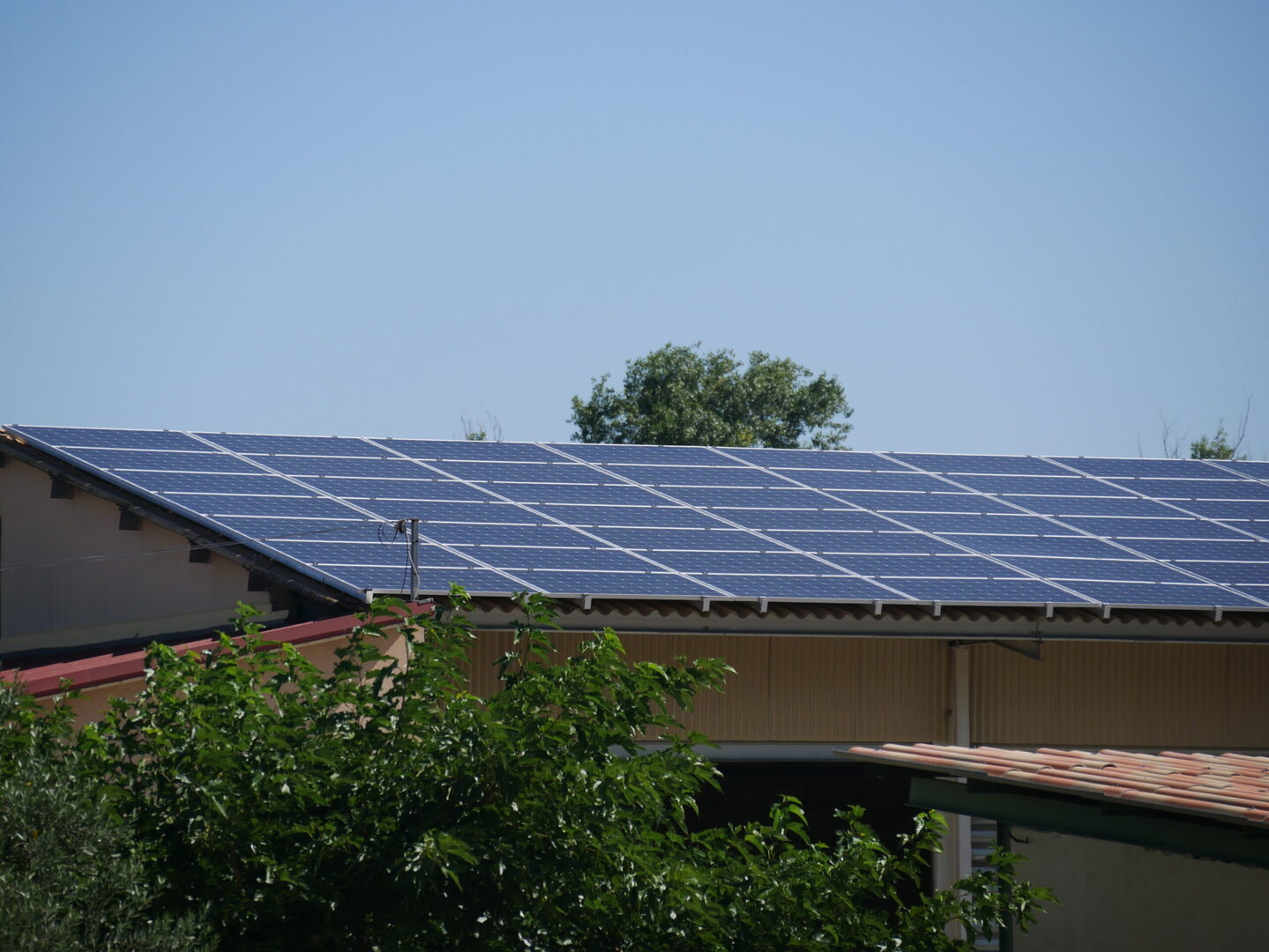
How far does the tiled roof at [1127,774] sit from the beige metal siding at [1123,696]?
10.9 ft

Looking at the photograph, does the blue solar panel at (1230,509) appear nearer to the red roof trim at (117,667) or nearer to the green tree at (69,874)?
the red roof trim at (117,667)

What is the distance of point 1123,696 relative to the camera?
14.3 m

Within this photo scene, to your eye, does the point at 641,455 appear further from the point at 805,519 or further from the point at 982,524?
the point at 982,524

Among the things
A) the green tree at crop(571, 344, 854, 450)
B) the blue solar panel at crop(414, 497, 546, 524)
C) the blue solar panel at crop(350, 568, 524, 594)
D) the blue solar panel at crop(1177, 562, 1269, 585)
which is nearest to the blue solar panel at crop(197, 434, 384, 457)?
the blue solar panel at crop(414, 497, 546, 524)

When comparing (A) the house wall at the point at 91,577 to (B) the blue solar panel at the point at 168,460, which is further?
(B) the blue solar panel at the point at 168,460

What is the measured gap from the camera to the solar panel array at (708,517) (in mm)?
12516

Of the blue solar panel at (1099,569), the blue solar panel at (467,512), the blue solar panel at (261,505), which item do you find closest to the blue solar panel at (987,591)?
the blue solar panel at (1099,569)

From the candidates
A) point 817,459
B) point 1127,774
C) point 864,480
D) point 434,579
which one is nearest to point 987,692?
point 864,480

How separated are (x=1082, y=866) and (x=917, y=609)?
3130 mm

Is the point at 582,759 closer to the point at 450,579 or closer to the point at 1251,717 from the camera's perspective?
the point at 450,579

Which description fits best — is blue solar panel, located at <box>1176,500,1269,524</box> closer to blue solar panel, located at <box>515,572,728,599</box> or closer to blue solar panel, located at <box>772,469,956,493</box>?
blue solar panel, located at <box>772,469,956,493</box>

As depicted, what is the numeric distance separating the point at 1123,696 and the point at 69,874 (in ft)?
37.1

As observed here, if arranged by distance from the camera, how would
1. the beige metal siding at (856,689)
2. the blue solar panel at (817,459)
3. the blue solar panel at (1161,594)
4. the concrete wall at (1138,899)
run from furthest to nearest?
the blue solar panel at (817,459) → the beige metal siding at (856,689) → the blue solar panel at (1161,594) → the concrete wall at (1138,899)

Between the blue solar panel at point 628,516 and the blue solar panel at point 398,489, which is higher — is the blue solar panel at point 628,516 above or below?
below
